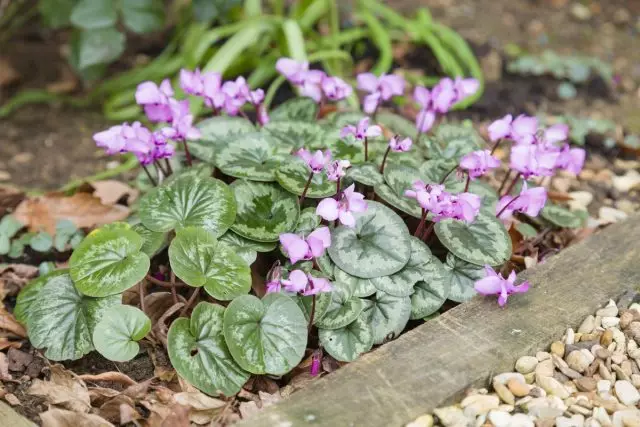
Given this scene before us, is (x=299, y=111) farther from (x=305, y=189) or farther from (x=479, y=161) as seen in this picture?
(x=479, y=161)

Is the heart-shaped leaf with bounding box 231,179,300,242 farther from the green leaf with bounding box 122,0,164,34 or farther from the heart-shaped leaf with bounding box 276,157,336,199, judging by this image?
the green leaf with bounding box 122,0,164,34

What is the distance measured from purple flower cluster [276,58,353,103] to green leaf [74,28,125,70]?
101 cm

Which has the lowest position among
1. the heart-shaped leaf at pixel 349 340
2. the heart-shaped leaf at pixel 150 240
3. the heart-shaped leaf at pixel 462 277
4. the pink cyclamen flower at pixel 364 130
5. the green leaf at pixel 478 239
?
the heart-shaped leaf at pixel 349 340

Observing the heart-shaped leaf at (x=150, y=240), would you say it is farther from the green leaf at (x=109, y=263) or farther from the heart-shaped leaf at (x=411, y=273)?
the heart-shaped leaf at (x=411, y=273)

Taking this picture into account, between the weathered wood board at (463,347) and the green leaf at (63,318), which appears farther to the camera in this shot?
the green leaf at (63,318)

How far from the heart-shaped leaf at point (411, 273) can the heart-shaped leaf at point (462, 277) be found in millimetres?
44

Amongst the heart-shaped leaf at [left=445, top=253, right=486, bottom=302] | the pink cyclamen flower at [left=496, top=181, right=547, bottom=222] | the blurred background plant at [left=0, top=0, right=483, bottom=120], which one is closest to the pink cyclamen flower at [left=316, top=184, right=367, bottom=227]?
the heart-shaped leaf at [left=445, top=253, right=486, bottom=302]

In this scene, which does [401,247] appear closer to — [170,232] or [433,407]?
[433,407]

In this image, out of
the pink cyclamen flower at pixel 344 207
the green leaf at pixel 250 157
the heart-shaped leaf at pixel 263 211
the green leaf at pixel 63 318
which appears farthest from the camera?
the green leaf at pixel 250 157

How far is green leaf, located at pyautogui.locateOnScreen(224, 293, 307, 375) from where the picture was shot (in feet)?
6.28

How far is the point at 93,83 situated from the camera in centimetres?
376

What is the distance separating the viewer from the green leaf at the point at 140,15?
3.20 meters

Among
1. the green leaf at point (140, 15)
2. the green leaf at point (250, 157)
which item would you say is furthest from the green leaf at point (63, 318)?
the green leaf at point (140, 15)

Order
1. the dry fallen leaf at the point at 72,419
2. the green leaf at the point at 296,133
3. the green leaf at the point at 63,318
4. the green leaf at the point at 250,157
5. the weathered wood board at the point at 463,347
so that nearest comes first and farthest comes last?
1. the weathered wood board at the point at 463,347
2. the dry fallen leaf at the point at 72,419
3. the green leaf at the point at 63,318
4. the green leaf at the point at 250,157
5. the green leaf at the point at 296,133
